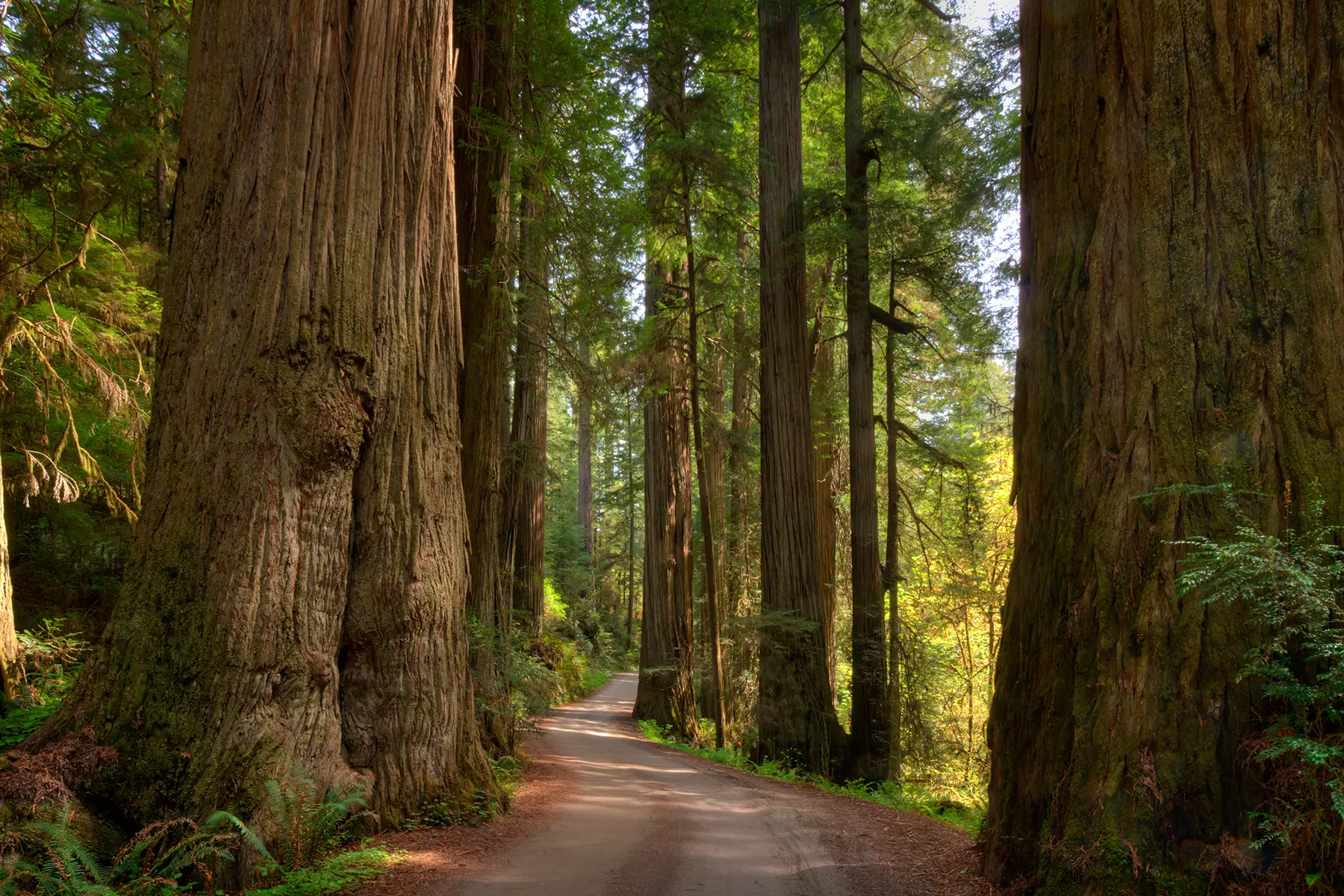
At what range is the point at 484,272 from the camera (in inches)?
352

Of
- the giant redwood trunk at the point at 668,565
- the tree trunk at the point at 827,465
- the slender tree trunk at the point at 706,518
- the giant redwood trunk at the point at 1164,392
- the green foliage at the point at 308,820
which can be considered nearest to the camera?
the giant redwood trunk at the point at 1164,392

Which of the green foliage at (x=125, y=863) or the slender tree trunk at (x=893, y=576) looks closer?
the green foliage at (x=125, y=863)

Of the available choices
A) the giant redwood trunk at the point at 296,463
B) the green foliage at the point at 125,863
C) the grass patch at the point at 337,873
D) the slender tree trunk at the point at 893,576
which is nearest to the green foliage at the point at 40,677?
the giant redwood trunk at the point at 296,463

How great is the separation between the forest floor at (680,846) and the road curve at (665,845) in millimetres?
15

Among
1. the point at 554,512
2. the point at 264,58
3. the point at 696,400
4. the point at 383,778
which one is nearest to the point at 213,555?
the point at 383,778

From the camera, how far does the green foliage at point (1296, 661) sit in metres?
2.82

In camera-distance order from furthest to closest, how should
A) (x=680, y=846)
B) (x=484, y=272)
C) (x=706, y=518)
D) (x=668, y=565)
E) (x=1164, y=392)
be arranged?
(x=668, y=565), (x=706, y=518), (x=484, y=272), (x=680, y=846), (x=1164, y=392)

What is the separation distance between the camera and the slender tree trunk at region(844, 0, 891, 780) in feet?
35.1

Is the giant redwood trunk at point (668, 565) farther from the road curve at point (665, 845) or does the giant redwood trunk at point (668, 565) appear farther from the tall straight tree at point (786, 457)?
the road curve at point (665, 845)

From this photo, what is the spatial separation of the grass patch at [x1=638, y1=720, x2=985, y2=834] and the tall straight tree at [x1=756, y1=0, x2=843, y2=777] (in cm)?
31

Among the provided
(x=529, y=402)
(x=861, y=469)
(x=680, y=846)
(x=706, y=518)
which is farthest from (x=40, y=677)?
(x=861, y=469)

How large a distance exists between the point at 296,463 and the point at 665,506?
490 inches

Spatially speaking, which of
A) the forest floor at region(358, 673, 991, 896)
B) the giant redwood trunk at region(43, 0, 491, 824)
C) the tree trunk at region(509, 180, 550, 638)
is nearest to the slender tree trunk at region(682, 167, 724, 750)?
the tree trunk at region(509, 180, 550, 638)

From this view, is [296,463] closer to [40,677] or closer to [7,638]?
[7,638]
